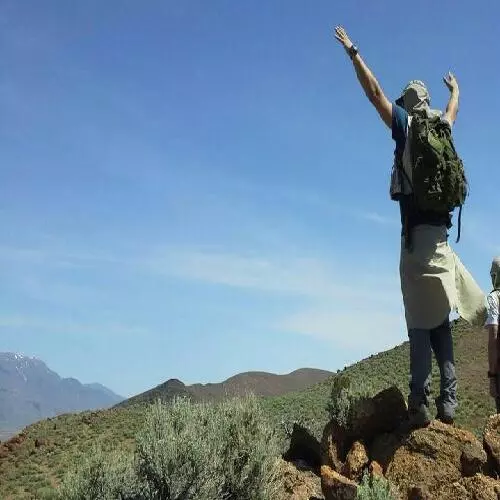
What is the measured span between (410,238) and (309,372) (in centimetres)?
10470

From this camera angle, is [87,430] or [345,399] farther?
[87,430]

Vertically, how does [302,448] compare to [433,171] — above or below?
below

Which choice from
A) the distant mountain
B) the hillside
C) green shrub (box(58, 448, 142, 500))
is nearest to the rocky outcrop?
green shrub (box(58, 448, 142, 500))

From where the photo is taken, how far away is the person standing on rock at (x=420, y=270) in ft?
19.7

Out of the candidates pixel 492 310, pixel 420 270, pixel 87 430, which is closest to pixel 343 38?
pixel 420 270

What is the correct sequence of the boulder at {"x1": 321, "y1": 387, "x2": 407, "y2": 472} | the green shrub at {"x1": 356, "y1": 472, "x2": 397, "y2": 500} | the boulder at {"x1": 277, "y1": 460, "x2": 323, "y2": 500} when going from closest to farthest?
the green shrub at {"x1": 356, "y1": 472, "x2": 397, "y2": 500}, the boulder at {"x1": 277, "y1": 460, "x2": 323, "y2": 500}, the boulder at {"x1": 321, "y1": 387, "x2": 407, "y2": 472}

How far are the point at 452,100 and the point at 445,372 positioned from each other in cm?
290

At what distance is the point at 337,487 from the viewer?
549cm

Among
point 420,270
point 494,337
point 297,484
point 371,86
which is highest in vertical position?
point 371,86

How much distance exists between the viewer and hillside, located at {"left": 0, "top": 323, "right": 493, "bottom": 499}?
25.6 metres

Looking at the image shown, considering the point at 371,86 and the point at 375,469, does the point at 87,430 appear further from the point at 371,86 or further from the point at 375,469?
the point at 371,86

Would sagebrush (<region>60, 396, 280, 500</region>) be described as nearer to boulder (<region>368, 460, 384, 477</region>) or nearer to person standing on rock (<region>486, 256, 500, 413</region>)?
boulder (<region>368, 460, 384, 477</region>)

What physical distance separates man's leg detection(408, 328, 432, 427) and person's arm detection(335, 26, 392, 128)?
2072mm

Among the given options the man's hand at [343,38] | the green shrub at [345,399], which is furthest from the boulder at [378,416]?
the man's hand at [343,38]
